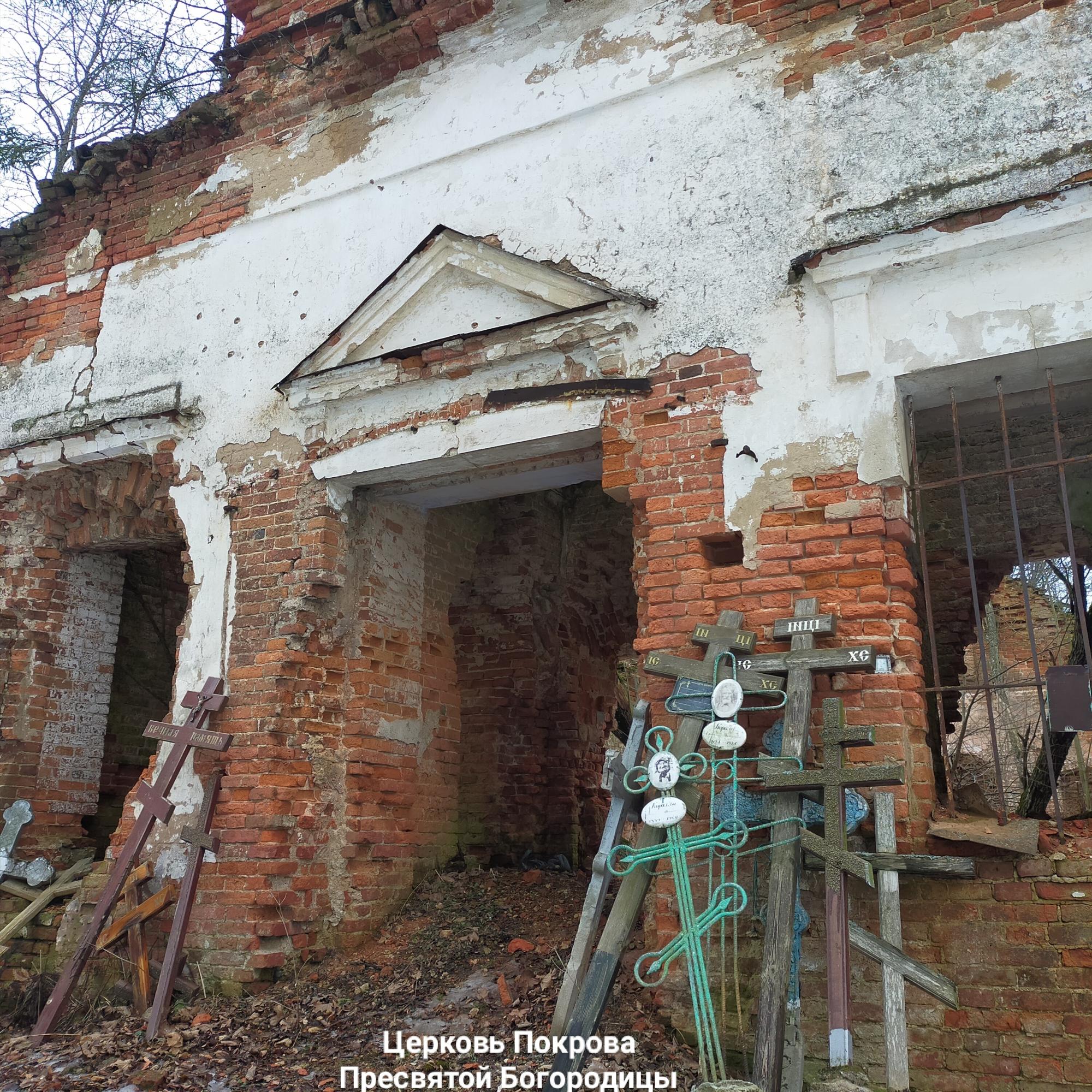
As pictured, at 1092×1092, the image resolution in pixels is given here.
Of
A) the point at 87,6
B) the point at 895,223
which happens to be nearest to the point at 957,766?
the point at 895,223

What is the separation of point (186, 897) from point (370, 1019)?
4.03 ft

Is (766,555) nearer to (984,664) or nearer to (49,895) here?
(984,664)

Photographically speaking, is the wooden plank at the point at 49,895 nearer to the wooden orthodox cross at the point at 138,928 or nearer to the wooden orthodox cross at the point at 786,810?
the wooden orthodox cross at the point at 138,928

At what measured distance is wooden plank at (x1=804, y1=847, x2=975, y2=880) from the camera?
11.5 feet

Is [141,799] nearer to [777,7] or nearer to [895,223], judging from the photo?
[895,223]

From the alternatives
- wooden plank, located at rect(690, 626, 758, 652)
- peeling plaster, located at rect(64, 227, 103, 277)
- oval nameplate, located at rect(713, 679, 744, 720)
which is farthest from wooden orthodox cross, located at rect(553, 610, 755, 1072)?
peeling plaster, located at rect(64, 227, 103, 277)

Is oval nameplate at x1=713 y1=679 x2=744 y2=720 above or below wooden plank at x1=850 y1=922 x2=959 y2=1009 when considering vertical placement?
above

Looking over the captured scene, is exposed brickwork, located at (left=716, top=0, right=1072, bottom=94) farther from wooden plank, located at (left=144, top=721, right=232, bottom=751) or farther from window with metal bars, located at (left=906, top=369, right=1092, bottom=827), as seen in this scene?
wooden plank, located at (left=144, top=721, right=232, bottom=751)

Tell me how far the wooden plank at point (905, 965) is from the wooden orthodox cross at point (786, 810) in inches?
10.0

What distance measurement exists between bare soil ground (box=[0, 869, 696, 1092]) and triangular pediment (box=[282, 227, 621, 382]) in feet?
11.0

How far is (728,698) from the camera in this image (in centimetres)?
412

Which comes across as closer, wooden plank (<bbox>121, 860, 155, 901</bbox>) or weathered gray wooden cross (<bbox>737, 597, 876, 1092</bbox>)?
weathered gray wooden cross (<bbox>737, 597, 876, 1092</bbox>)

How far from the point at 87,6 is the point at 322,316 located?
6566 millimetres

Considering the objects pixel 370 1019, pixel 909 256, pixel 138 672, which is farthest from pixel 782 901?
pixel 138 672
